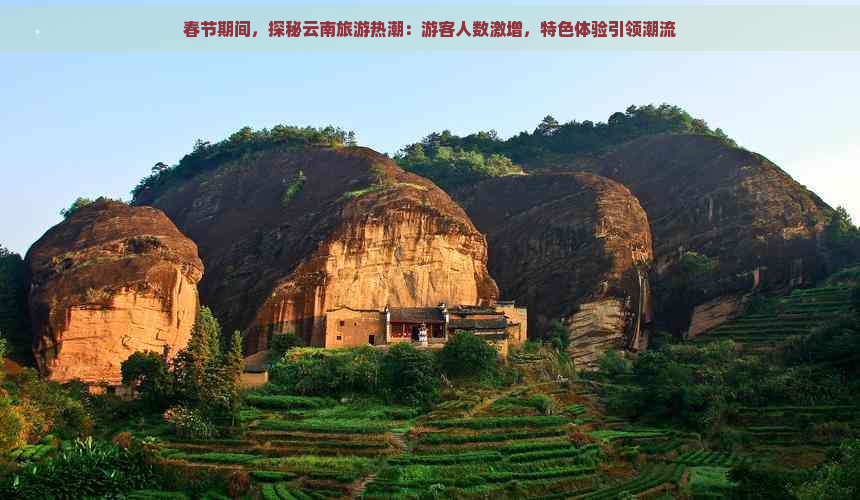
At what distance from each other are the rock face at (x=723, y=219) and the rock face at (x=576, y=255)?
187 centimetres

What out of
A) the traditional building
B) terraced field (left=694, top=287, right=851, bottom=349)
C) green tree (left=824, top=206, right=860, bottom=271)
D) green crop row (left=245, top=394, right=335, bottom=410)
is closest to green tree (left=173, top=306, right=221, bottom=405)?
green crop row (left=245, top=394, right=335, bottom=410)

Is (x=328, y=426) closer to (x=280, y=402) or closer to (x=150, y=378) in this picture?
(x=280, y=402)

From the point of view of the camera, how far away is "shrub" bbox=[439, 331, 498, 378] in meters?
37.0

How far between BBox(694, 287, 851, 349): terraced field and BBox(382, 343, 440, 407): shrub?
1418cm

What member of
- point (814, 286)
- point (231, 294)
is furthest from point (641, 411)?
point (231, 294)

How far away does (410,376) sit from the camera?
118 ft

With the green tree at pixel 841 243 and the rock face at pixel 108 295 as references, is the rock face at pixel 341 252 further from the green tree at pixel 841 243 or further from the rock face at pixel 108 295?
the green tree at pixel 841 243

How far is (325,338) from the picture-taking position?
41.1 meters

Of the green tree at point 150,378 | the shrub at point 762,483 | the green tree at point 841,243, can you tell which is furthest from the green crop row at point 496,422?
the green tree at point 841,243

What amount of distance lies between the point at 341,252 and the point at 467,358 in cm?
963

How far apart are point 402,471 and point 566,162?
4475 cm

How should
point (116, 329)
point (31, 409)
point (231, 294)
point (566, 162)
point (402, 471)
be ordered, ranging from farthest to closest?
1. point (566, 162)
2. point (231, 294)
3. point (116, 329)
4. point (31, 409)
5. point (402, 471)

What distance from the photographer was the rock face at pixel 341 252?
143 feet

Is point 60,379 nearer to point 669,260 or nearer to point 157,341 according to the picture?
point 157,341
